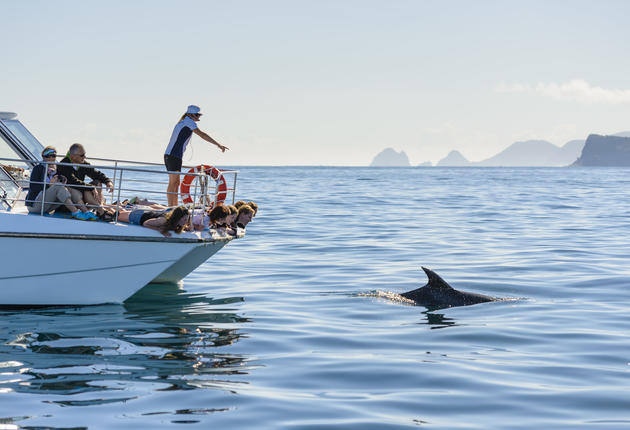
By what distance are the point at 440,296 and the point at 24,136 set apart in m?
7.74

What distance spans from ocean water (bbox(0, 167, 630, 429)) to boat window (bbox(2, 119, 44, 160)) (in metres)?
3.22

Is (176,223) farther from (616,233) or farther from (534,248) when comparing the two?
(616,233)

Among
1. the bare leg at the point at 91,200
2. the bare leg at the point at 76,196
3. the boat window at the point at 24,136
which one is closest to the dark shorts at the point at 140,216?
the bare leg at the point at 91,200

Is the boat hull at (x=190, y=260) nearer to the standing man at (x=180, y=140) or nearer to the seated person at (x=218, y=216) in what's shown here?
the seated person at (x=218, y=216)

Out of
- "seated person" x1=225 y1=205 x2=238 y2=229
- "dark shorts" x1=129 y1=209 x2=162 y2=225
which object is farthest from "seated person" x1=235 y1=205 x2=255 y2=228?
"dark shorts" x1=129 y1=209 x2=162 y2=225

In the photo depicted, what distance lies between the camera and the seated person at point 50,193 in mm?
10534

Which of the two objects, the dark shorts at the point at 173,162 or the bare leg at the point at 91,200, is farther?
the dark shorts at the point at 173,162

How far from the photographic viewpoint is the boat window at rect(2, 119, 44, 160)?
43.2 feet

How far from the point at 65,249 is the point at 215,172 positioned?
299 centimetres

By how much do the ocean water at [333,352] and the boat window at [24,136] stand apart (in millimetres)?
3220

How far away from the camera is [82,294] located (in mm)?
10977

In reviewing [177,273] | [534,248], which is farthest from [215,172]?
[534,248]

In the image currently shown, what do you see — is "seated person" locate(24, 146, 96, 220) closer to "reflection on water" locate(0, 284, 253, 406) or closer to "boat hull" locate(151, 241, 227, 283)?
"reflection on water" locate(0, 284, 253, 406)

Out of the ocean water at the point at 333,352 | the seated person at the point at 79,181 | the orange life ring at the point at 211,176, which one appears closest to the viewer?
the ocean water at the point at 333,352
